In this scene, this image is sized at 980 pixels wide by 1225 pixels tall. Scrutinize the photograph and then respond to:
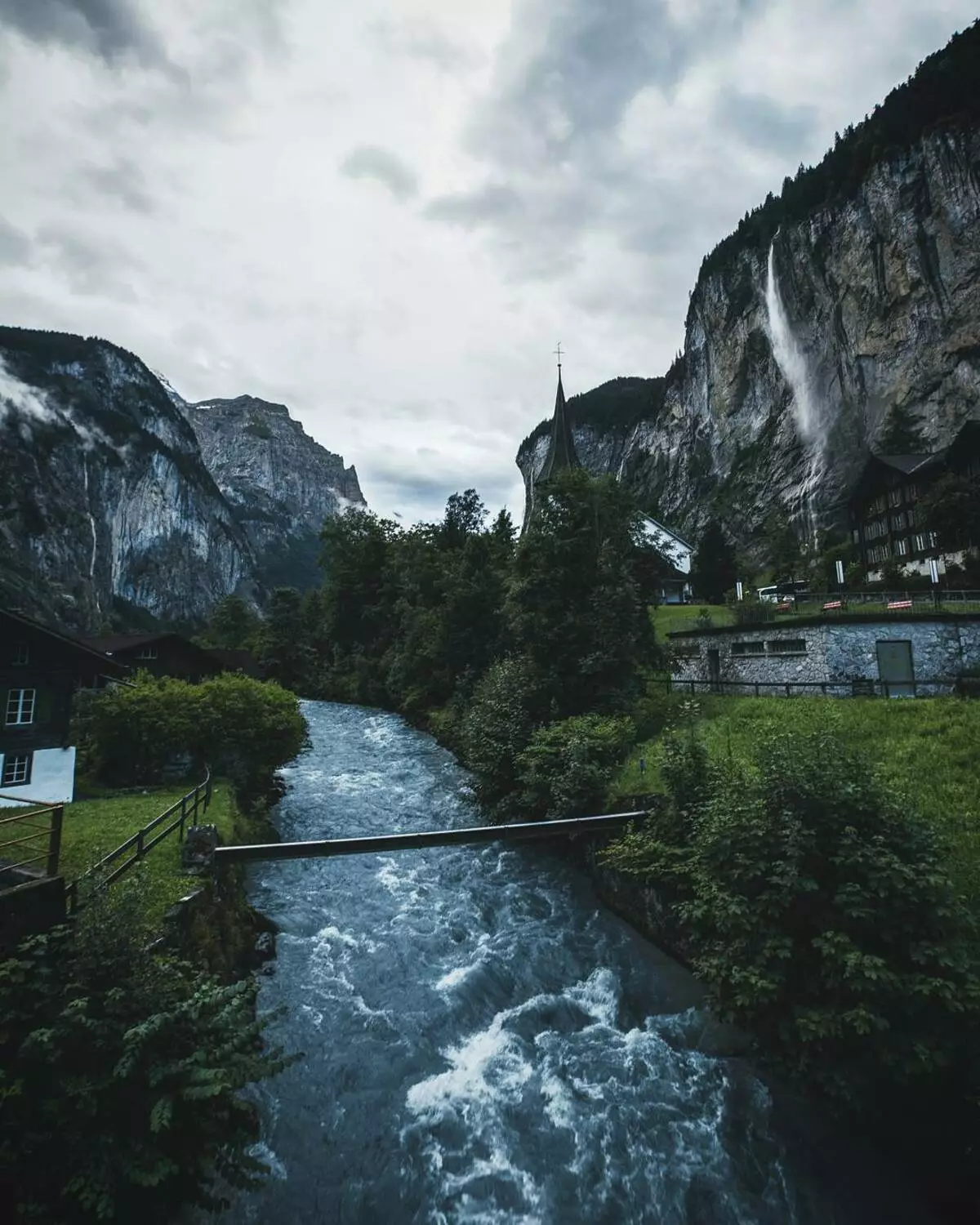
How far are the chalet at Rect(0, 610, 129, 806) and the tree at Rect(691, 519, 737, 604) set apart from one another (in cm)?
5918

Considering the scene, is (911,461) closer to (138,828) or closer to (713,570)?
(713,570)

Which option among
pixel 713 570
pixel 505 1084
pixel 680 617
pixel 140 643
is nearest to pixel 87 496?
pixel 140 643

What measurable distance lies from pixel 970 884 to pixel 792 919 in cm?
289

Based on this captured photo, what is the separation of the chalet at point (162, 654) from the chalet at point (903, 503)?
58.0 m

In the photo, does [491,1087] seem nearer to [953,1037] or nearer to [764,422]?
[953,1037]

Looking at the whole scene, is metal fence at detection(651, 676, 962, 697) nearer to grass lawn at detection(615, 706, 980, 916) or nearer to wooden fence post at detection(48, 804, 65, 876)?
grass lawn at detection(615, 706, 980, 916)

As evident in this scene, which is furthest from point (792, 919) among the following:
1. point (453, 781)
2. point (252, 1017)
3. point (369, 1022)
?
point (453, 781)

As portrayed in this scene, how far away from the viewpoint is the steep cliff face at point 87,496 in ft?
432

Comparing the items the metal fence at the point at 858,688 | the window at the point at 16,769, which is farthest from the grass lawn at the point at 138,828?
the metal fence at the point at 858,688

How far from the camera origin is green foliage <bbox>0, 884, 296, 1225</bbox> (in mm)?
6230

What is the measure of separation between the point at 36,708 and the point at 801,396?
10646 cm

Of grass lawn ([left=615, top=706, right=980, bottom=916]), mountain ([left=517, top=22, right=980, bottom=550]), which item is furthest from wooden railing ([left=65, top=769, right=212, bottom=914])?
mountain ([left=517, top=22, right=980, bottom=550])

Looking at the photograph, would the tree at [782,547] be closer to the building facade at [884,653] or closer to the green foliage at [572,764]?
the building facade at [884,653]

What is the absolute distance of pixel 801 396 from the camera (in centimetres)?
9888
